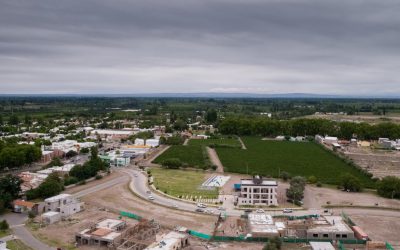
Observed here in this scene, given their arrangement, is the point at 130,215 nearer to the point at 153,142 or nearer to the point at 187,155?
the point at 187,155

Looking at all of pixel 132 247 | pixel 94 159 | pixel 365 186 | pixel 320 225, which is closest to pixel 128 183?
pixel 94 159

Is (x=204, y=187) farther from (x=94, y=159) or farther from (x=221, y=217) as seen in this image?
(x=94, y=159)

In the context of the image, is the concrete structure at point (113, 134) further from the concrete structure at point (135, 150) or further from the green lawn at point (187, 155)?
the green lawn at point (187, 155)

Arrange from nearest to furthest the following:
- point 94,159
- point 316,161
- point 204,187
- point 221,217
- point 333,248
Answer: point 333,248 → point 221,217 → point 204,187 → point 94,159 → point 316,161

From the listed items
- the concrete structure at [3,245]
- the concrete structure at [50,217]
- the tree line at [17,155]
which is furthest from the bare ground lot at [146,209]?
the tree line at [17,155]

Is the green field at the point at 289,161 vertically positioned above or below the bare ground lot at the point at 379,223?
above

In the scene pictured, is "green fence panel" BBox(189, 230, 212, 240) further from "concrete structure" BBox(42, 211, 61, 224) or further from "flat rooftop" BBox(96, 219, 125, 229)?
"concrete structure" BBox(42, 211, 61, 224)

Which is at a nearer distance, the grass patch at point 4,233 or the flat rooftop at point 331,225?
the grass patch at point 4,233

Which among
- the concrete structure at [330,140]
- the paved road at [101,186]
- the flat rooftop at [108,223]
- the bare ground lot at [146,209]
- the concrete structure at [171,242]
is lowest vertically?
the paved road at [101,186]
